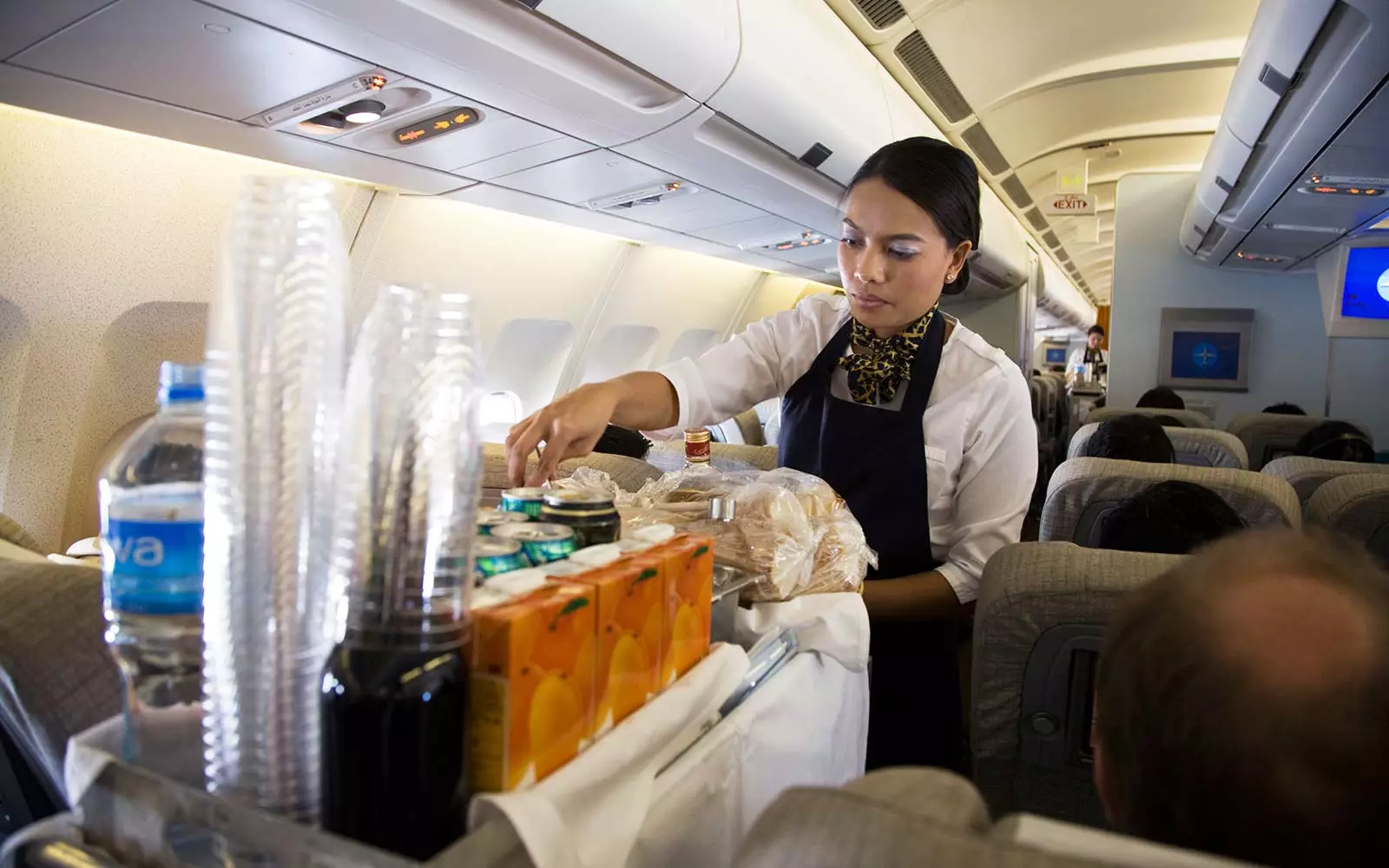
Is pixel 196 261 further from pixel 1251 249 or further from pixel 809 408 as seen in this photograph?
pixel 1251 249

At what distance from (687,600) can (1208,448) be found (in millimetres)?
4017

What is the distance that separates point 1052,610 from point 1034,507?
8926 millimetres

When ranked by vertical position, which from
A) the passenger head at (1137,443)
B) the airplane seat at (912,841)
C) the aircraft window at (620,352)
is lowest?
the airplane seat at (912,841)

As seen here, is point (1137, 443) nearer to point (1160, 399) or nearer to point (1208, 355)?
point (1160, 399)

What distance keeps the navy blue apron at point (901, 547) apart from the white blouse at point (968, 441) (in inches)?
1.4

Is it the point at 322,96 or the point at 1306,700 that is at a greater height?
the point at 322,96

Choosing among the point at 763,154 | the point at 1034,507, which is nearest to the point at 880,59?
the point at 763,154

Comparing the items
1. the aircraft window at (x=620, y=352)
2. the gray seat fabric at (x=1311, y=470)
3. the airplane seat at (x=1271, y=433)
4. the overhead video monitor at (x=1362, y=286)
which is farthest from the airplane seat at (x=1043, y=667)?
the overhead video monitor at (x=1362, y=286)

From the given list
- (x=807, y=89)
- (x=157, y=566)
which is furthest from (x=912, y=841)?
(x=807, y=89)

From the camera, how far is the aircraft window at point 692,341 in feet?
26.1

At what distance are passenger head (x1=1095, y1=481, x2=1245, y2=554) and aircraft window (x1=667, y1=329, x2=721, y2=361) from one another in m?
5.68

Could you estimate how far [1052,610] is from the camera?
5.01 ft

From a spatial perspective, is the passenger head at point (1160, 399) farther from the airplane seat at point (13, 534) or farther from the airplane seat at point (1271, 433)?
the airplane seat at point (13, 534)

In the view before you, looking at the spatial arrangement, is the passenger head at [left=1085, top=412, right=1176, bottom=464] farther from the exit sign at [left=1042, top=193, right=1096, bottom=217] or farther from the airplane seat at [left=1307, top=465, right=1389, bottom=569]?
the exit sign at [left=1042, top=193, right=1096, bottom=217]
